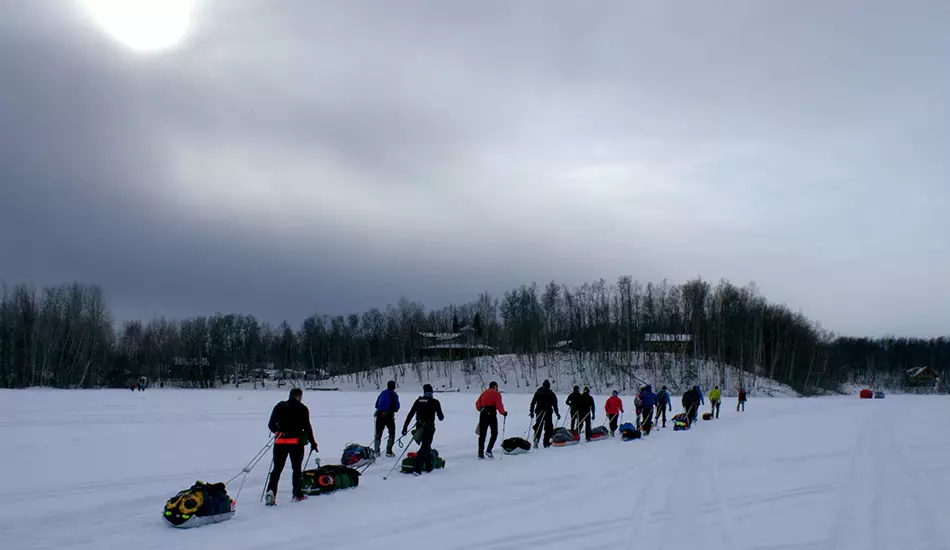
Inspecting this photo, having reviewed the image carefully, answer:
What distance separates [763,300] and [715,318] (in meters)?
9.27

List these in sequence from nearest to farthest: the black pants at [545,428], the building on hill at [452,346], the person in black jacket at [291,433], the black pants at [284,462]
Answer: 1. the black pants at [284,462]
2. the person in black jacket at [291,433]
3. the black pants at [545,428]
4. the building on hill at [452,346]

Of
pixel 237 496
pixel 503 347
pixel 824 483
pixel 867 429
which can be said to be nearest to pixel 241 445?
pixel 237 496

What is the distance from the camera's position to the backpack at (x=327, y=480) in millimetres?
9469

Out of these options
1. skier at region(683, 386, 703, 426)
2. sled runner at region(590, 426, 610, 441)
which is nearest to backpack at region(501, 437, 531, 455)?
sled runner at region(590, 426, 610, 441)

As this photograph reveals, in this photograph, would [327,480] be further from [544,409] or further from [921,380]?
[921,380]

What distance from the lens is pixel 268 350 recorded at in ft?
378

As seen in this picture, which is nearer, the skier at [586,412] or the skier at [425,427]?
the skier at [425,427]

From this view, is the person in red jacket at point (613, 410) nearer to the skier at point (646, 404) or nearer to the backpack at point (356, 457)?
the skier at point (646, 404)

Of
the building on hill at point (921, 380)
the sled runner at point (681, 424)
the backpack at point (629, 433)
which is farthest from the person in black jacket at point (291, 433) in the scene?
the building on hill at point (921, 380)

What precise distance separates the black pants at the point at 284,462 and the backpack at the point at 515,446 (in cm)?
664

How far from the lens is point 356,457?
38.9 feet

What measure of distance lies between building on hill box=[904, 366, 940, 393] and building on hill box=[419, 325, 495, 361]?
2958 inches

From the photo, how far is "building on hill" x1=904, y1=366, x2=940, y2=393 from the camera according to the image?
106m

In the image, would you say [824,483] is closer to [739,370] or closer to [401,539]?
[401,539]
